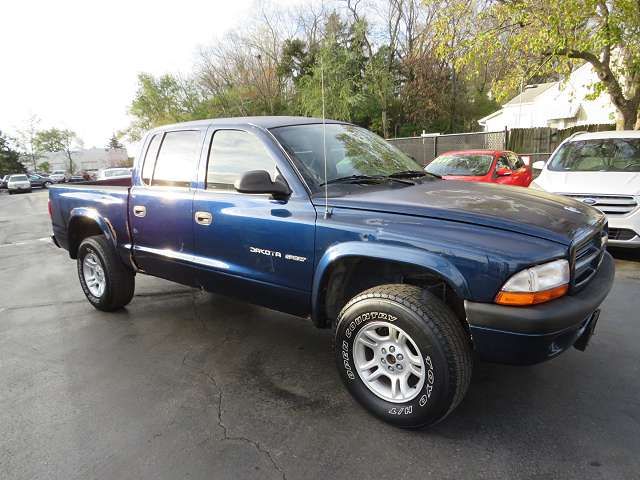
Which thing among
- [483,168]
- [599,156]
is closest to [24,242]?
[483,168]

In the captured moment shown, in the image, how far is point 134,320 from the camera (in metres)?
4.41

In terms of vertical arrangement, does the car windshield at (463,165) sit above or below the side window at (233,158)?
below

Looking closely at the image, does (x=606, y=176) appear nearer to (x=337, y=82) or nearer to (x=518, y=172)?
Answer: (x=518, y=172)

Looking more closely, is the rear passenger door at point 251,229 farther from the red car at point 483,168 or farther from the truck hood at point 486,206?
the red car at point 483,168

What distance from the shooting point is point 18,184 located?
3462 cm

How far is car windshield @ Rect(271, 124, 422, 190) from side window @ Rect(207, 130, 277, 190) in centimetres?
18

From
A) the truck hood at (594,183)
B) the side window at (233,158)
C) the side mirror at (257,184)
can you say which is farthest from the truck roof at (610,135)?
the side mirror at (257,184)

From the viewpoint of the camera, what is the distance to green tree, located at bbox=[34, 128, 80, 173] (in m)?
70.4

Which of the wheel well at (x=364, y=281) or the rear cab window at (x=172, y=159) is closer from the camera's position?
the wheel well at (x=364, y=281)

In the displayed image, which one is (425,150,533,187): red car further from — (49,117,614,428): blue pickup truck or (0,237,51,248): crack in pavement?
(0,237,51,248): crack in pavement

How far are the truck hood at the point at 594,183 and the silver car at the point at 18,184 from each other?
1547 inches

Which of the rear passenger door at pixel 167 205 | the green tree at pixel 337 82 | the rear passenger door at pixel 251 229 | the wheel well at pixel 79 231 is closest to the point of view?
the rear passenger door at pixel 251 229

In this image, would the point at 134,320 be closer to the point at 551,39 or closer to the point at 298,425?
the point at 298,425

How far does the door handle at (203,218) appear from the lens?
3.29 metres
